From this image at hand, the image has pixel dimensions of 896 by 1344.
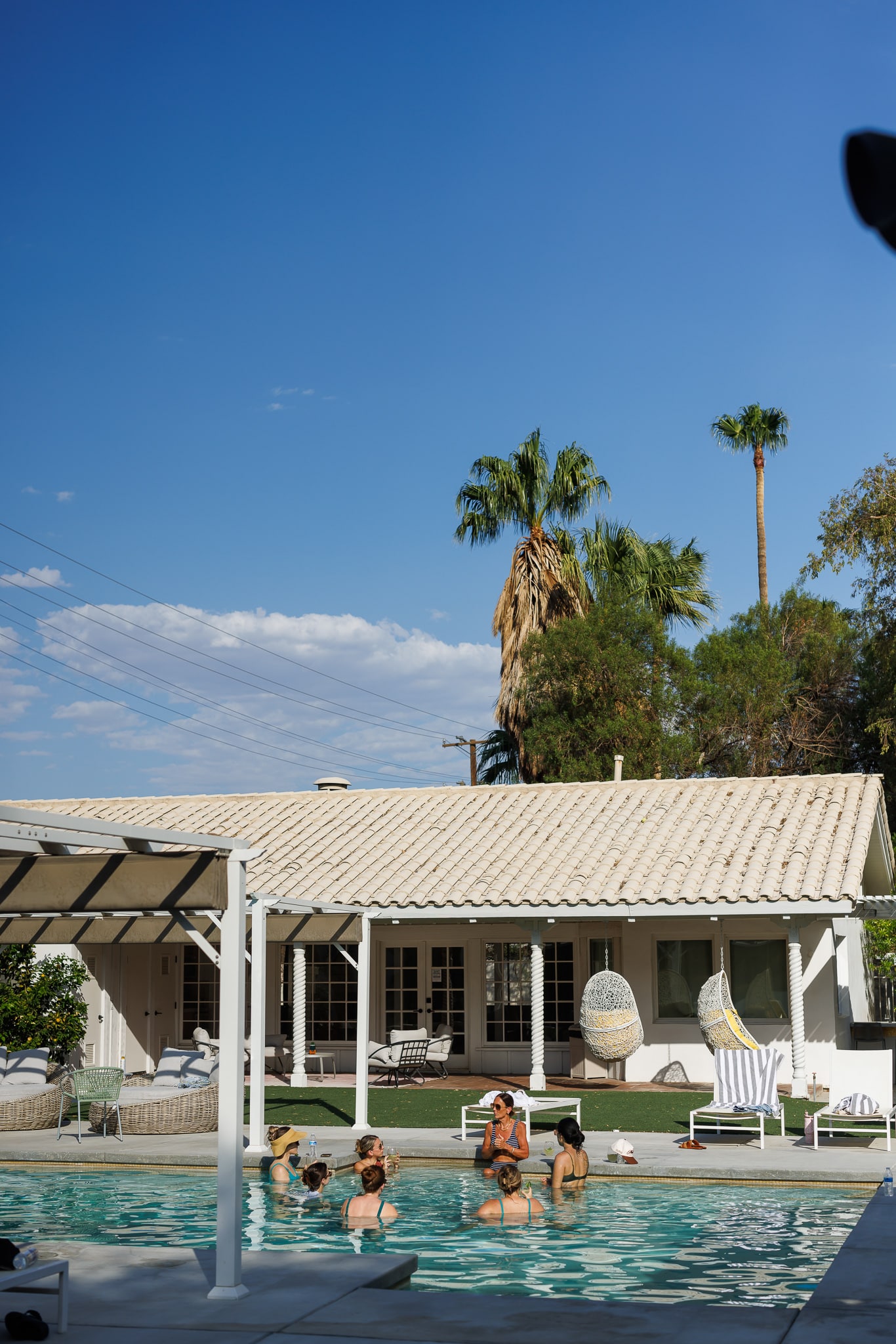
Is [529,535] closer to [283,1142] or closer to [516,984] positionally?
[516,984]

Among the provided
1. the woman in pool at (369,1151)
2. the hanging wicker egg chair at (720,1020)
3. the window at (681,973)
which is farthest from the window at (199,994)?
the woman in pool at (369,1151)

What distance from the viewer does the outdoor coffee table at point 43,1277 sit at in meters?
6.35

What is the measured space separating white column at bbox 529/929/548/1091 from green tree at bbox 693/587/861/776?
49.8 ft

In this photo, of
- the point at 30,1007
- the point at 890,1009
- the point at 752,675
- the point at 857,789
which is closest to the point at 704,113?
the point at 857,789

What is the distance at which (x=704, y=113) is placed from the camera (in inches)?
446

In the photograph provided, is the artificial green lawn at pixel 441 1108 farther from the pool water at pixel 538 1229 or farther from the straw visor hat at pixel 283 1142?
the pool water at pixel 538 1229

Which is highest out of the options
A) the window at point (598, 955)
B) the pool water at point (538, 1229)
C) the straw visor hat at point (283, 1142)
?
the window at point (598, 955)

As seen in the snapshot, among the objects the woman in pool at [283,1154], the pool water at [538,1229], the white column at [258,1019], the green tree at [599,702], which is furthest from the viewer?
the green tree at [599,702]

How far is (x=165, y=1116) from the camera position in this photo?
1623 cm

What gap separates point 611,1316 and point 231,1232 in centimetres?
202

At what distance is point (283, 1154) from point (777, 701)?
24919 millimetres

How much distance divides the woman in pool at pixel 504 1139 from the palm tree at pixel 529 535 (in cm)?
2091

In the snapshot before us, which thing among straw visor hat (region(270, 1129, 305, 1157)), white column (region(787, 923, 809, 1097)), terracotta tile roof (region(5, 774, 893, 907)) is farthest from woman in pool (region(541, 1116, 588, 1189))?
white column (region(787, 923, 809, 1097))

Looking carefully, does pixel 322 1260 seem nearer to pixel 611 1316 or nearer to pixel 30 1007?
pixel 611 1316
